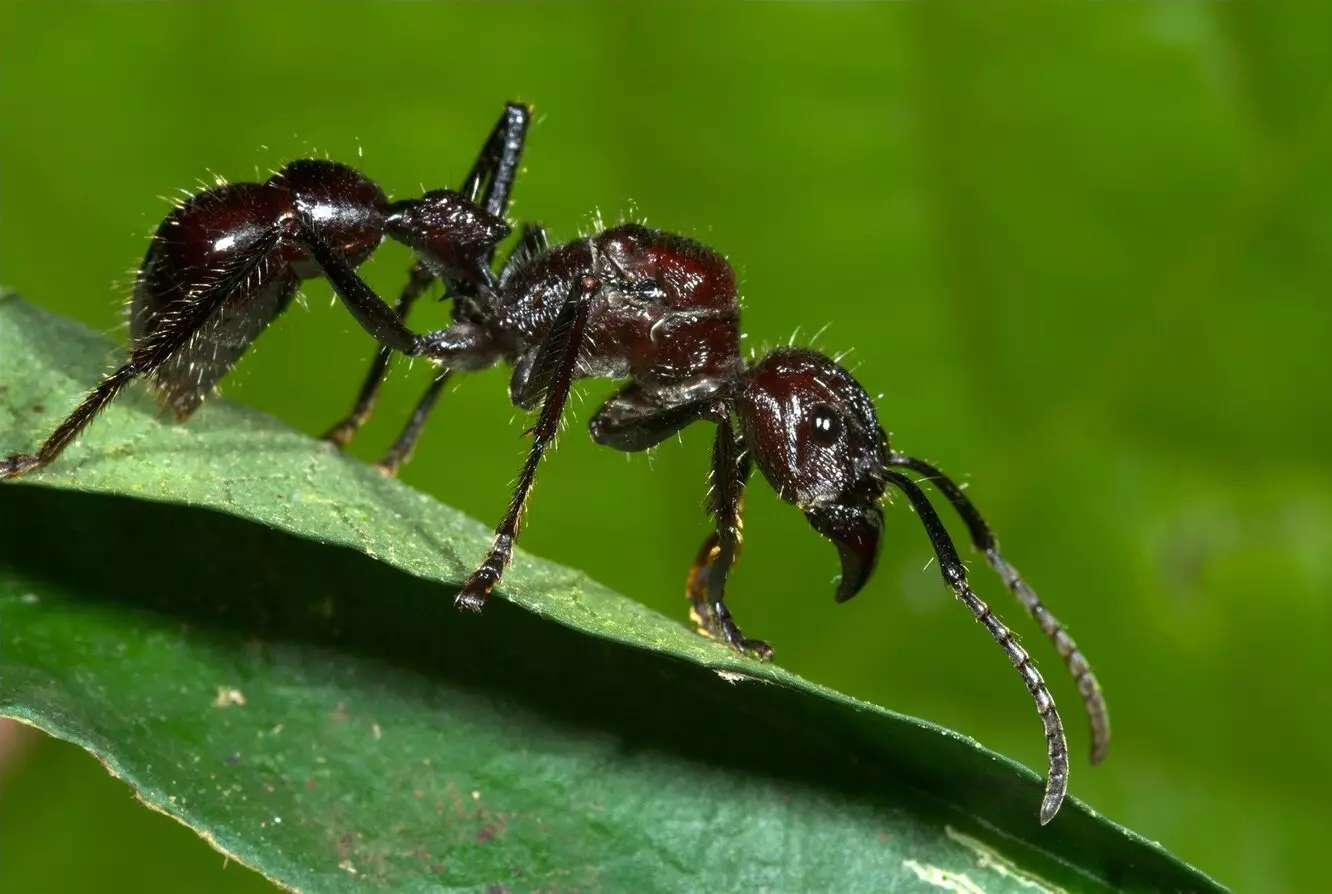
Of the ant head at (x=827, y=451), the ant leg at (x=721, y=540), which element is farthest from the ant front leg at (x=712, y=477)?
the ant head at (x=827, y=451)

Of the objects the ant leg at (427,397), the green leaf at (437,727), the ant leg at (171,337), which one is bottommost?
the green leaf at (437,727)

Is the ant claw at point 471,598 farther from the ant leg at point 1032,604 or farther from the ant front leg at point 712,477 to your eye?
the ant leg at point 1032,604

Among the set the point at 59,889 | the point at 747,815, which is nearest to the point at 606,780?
the point at 747,815

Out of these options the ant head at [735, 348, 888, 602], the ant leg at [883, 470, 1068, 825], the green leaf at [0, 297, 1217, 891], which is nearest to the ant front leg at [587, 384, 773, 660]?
the ant head at [735, 348, 888, 602]

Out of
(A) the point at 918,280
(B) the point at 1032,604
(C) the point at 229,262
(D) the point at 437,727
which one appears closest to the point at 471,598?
(D) the point at 437,727

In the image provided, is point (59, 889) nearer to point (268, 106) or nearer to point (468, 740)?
point (468, 740)

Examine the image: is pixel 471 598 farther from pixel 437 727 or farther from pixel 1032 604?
pixel 1032 604
